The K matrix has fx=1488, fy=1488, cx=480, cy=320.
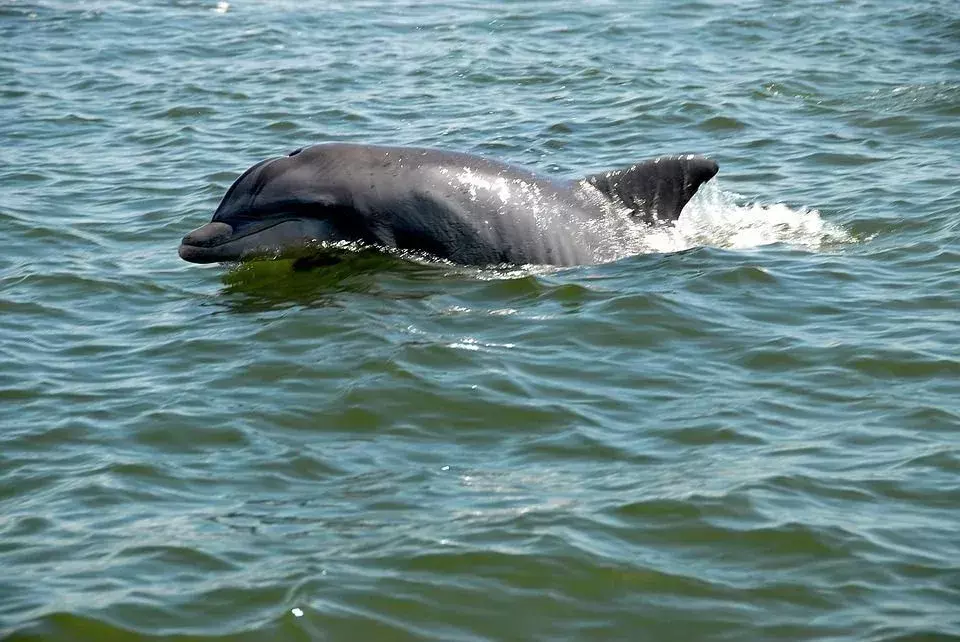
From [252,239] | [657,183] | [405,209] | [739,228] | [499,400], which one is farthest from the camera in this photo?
[739,228]

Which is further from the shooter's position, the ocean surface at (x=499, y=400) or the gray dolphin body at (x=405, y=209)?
the gray dolphin body at (x=405, y=209)

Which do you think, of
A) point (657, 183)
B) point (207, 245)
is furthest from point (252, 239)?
point (657, 183)

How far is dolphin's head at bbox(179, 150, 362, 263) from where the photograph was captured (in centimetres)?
1172

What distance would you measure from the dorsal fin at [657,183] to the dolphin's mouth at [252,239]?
8.11 ft

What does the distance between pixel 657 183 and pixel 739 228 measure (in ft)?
4.62

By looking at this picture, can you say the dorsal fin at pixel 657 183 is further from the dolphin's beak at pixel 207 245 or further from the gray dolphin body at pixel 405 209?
the dolphin's beak at pixel 207 245

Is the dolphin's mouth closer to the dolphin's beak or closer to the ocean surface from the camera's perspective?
the dolphin's beak

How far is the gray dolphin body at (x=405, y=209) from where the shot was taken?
1174 cm

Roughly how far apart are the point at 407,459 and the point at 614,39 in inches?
604

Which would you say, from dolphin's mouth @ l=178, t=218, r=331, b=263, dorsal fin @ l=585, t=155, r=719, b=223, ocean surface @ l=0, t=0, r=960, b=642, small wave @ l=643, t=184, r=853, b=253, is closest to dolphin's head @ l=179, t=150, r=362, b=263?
dolphin's mouth @ l=178, t=218, r=331, b=263

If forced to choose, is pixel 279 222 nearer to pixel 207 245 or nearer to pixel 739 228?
pixel 207 245

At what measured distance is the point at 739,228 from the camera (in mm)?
13461

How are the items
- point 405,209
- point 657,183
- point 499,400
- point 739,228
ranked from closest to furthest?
point 499,400
point 405,209
point 657,183
point 739,228

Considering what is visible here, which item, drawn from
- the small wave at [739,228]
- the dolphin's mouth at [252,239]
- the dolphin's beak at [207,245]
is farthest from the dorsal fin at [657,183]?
the dolphin's beak at [207,245]
